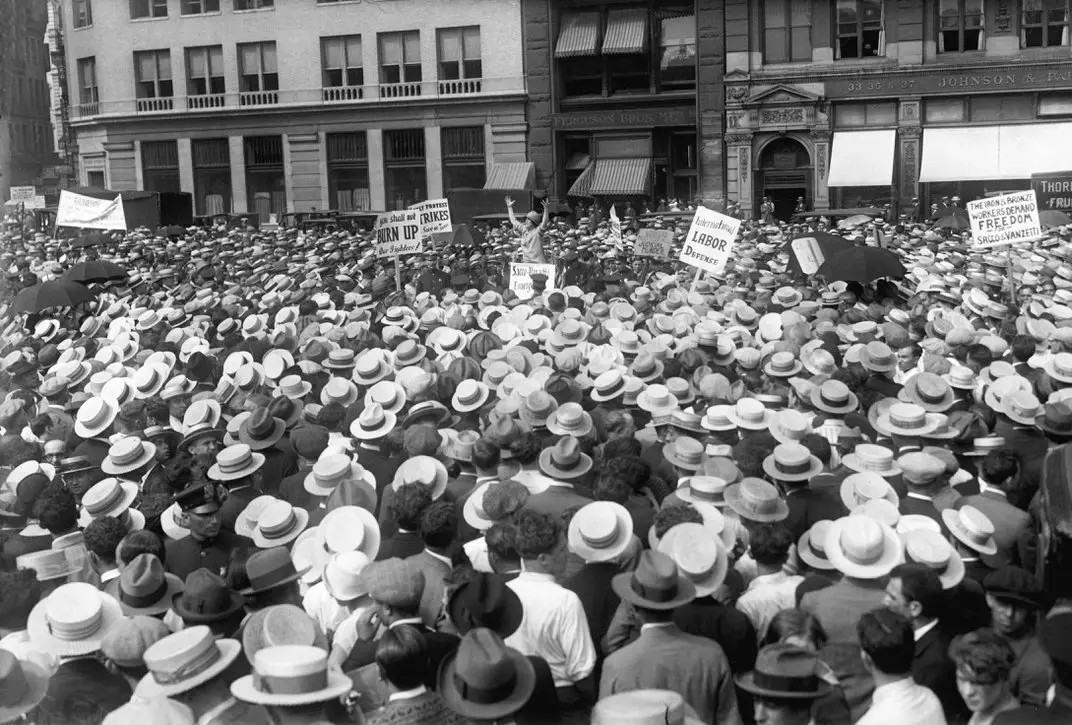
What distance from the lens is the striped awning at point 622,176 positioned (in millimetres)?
40094

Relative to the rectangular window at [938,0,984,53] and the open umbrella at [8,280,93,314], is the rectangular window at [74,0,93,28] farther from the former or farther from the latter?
the open umbrella at [8,280,93,314]

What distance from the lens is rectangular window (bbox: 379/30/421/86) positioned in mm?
43375

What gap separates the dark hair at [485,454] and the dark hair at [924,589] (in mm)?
2606

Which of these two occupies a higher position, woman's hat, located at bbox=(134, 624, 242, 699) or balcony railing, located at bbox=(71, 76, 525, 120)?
balcony railing, located at bbox=(71, 76, 525, 120)

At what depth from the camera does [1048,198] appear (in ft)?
87.5

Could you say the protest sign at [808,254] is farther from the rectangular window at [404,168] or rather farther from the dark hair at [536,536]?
the rectangular window at [404,168]

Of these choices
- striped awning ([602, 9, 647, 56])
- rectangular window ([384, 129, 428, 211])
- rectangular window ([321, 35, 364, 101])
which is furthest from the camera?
rectangular window ([321, 35, 364, 101])

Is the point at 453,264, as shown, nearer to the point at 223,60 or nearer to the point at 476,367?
the point at 476,367

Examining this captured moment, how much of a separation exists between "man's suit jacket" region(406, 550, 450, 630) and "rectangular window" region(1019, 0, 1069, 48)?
36534 millimetres

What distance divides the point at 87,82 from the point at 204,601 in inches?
1904

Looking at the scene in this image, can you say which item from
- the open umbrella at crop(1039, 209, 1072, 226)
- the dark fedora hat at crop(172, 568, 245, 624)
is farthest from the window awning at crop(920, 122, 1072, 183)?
the dark fedora hat at crop(172, 568, 245, 624)

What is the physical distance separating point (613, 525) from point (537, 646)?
699 millimetres

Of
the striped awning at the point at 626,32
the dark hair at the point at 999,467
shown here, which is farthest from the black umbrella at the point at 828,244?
the striped awning at the point at 626,32

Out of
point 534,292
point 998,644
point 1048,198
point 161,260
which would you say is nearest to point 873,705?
point 998,644
